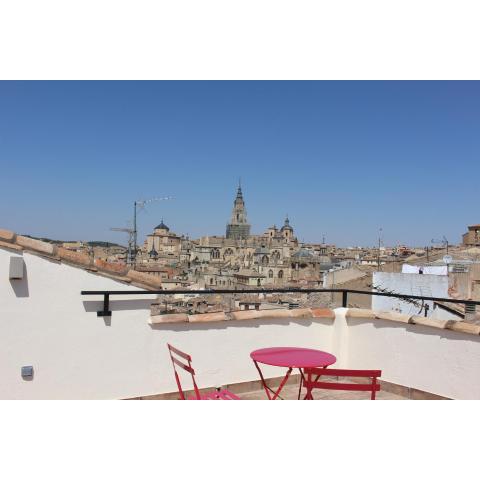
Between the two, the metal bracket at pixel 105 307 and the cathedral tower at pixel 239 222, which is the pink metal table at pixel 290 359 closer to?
the metal bracket at pixel 105 307

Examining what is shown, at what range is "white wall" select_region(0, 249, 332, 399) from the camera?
11.3 ft

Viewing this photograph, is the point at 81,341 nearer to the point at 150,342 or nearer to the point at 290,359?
the point at 150,342

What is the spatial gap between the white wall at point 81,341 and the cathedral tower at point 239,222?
137m

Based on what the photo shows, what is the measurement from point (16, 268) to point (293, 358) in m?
2.12

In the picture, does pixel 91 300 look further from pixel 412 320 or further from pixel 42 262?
pixel 412 320

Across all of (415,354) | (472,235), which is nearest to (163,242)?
(472,235)

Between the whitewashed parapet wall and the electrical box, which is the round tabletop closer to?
the whitewashed parapet wall

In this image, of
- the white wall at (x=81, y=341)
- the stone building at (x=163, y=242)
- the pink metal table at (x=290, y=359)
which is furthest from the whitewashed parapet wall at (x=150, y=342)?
the stone building at (x=163, y=242)

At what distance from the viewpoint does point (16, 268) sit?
3389 mm

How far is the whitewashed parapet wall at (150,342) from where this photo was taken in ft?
11.4
